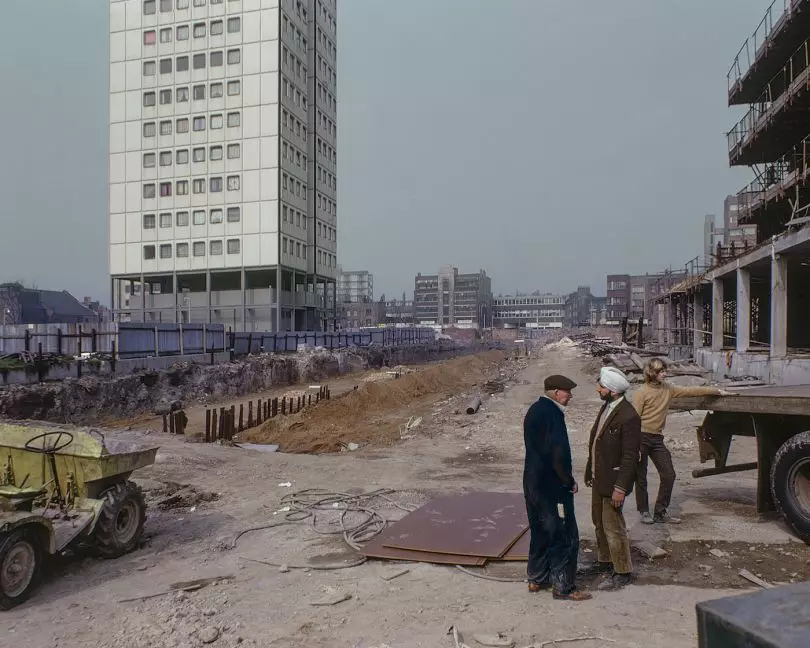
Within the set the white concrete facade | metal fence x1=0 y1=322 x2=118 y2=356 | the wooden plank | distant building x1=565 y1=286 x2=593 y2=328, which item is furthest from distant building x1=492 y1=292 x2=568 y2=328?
the wooden plank

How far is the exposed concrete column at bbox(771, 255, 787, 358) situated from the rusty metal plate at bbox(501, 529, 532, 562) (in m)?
16.2

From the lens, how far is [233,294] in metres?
51.0

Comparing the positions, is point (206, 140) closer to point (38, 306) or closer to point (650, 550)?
point (38, 306)

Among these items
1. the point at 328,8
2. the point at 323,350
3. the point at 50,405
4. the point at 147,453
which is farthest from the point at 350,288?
the point at 147,453

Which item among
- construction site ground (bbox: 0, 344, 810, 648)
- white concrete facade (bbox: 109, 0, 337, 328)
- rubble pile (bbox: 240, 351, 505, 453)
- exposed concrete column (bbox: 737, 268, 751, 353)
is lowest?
rubble pile (bbox: 240, 351, 505, 453)

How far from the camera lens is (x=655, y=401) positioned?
276 inches

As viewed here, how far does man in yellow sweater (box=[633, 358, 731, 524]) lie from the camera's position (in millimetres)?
6961

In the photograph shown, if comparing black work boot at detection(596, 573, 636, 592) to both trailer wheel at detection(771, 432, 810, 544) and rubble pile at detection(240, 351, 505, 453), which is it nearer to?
trailer wheel at detection(771, 432, 810, 544)

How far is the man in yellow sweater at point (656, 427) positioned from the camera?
696 cm

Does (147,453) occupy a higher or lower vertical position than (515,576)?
higher

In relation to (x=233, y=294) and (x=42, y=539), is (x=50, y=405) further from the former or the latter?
(x=233, y=294)

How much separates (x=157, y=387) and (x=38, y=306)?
49.8m

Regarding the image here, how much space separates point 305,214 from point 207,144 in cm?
1043

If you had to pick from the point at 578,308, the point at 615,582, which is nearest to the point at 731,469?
the point at 615,582
